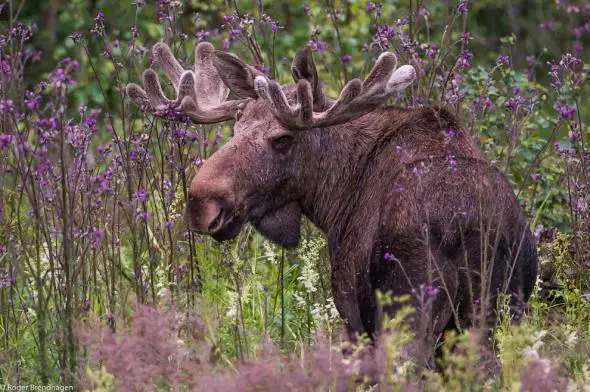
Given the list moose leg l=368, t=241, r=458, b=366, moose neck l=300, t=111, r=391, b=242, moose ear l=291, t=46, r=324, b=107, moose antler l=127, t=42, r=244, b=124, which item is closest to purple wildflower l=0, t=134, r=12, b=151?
moose antler l=127, t=42, r=244, b=124

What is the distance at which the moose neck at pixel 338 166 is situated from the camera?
5.90 meters

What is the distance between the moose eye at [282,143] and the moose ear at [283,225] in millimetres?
315

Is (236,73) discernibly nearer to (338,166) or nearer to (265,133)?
(265,133)

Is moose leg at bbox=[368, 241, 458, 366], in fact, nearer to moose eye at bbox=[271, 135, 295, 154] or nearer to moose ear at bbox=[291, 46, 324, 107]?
moose eye at bbox=[271, 135, 295, 154]

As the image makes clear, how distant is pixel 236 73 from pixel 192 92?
25cm

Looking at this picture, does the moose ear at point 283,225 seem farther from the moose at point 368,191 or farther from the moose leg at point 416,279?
the moose leg at point 416,279

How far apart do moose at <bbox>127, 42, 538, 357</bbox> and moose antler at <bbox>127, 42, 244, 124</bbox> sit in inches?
0.4

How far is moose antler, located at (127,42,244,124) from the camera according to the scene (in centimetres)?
611

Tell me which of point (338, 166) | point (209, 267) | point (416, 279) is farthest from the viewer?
point (209, 267)

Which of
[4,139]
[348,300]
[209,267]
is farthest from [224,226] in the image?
[209,267]

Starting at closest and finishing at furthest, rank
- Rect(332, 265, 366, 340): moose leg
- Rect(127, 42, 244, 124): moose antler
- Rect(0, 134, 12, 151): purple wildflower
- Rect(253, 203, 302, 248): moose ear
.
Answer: Rect(0, 134, 12, 151): purple wildflower < Rect(332, 265, 366, 340): moose leg < Rect(253, 203, 302, 248): moose ear < Rect(127, 42, 244, 124): moose antler

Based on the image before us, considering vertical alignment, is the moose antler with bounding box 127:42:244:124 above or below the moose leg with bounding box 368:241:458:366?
above

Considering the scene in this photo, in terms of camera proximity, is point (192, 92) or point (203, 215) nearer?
point (203, 215)

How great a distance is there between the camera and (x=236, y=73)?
6047 millimetres
